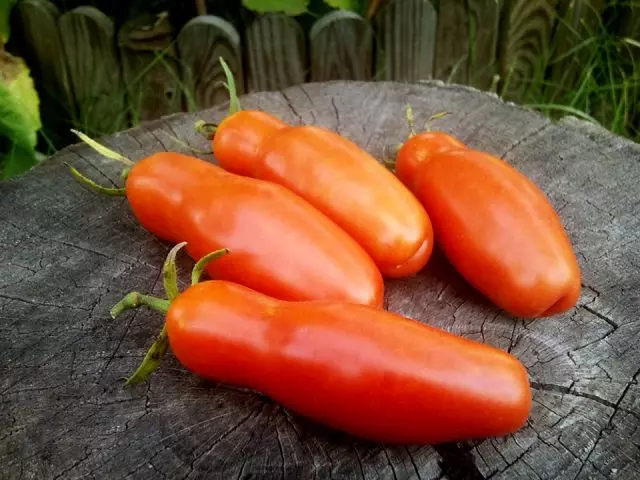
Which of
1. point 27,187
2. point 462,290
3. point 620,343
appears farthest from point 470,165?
point 27,187

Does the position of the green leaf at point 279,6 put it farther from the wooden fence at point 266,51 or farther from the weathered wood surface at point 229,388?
the weathered wood surface at point 229,388

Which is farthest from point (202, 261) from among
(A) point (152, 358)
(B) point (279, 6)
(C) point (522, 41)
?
(C) point (522, 41)

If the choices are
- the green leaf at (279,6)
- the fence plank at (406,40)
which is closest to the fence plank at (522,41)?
the fence plank at (406,40)

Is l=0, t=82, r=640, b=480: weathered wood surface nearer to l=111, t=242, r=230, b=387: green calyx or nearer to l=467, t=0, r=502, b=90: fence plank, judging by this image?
l=111, t=242, r=230, b=387: green calyx

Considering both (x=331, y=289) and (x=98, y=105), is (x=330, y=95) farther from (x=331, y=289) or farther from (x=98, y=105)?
(x=98, y=105)

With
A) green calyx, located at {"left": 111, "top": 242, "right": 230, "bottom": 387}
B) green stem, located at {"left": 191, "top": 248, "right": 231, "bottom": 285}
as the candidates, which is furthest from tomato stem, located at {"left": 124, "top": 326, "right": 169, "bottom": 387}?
green stem, located at {"left": 191, "top": 248, "right": 231, "bottom": 285}
